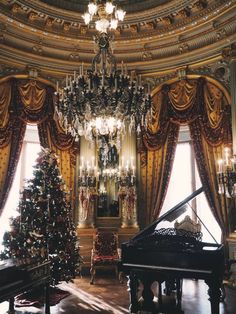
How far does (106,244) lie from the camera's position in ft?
22.8

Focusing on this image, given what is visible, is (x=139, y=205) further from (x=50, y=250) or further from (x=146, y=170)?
(x=50, y=250)

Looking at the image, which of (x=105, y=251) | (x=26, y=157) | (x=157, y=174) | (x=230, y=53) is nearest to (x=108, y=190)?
(x=157, y=174)

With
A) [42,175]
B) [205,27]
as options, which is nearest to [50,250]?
[42,175]

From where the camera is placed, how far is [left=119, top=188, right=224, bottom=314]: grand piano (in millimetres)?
4012

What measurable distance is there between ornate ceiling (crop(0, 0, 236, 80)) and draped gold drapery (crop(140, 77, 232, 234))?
669 mm

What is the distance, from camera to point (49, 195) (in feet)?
18.5

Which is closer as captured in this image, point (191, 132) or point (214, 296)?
point (214, 296)

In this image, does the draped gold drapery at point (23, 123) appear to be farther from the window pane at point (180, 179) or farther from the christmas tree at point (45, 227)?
the window pane at point (180, 179)

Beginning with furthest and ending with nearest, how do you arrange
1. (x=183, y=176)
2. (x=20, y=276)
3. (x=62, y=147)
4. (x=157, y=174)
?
(x=183, y=176)
(x=62, y=147)
(x=157, y=174)
(x=20, y=276)

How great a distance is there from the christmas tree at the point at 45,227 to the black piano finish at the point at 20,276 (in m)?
1.03

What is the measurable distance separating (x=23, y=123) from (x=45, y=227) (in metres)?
2.55

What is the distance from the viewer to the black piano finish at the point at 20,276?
11.6 feet

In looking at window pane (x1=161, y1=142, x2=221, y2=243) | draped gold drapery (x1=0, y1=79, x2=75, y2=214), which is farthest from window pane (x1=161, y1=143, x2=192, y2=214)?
draped gold drapery (x1=0, y1=79, x2=75, y2=214)

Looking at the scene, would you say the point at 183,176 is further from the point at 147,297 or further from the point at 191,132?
the point at 147,297
